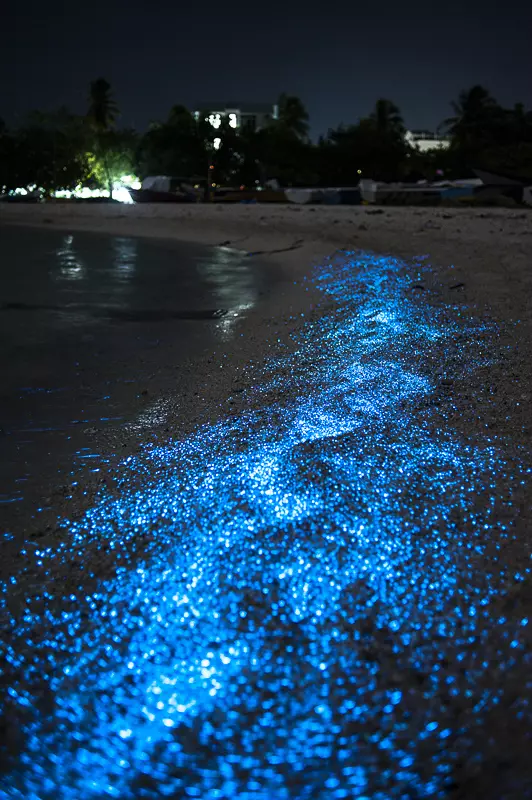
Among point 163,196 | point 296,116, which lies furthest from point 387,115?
point 163,196

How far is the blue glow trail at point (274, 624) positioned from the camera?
1.19 m

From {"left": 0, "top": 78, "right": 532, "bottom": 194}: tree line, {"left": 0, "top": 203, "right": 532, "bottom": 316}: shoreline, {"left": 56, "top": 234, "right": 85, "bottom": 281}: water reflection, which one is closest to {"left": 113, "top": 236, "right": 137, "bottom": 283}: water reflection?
{"left": 56, "top": 234, "right": 85, "bottom": 281}: water reflection

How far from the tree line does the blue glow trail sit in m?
39.2

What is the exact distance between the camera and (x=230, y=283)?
6840mm

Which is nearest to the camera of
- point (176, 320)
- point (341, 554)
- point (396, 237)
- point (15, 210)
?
point (341, 554)

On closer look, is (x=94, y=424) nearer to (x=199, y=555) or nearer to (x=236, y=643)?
(x=199, y=555)

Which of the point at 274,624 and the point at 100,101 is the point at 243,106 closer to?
the point at 100,101

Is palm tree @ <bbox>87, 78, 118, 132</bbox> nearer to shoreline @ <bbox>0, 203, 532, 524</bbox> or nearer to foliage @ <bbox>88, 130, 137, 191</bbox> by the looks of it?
foliage @ <bbox>88, 130, 137, 191</bbox>

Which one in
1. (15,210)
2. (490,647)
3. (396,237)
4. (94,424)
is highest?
(15,210)

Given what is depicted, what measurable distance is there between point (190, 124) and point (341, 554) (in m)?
57.6

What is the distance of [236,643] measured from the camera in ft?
4.79

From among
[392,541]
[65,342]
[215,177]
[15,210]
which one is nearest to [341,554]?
[392,541]

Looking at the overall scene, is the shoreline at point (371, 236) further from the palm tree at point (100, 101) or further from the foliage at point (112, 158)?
the palm tree at point (100, 101)

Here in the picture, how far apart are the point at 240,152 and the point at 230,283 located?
4690 cm
